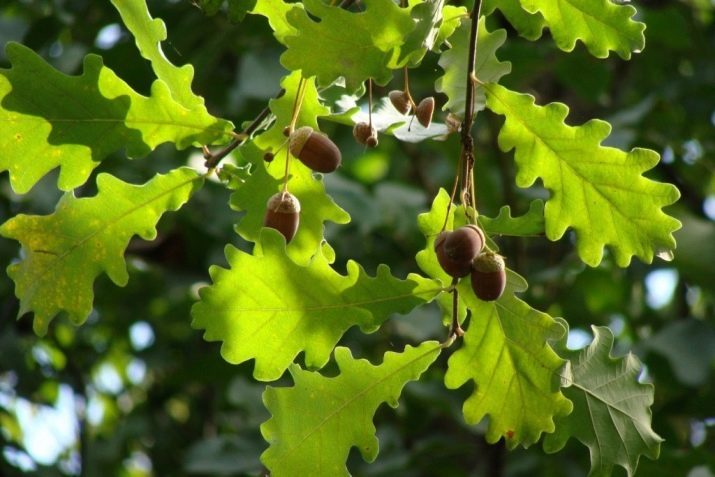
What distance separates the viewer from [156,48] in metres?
1.56

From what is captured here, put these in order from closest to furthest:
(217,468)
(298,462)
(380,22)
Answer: (380,22) < (298,462) < (217,468)

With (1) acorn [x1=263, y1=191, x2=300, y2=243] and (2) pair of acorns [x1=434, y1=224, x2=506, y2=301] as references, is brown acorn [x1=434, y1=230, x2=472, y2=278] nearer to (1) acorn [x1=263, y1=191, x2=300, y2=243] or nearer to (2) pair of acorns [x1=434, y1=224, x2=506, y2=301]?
(2) pair of acorns [x1=434, y1=224, x2=506, y2=301]

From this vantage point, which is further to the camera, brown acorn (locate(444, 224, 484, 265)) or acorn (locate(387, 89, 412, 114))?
acorn (locate(387, 89, 412, 114))

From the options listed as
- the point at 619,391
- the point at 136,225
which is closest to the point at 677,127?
the point at 619,391

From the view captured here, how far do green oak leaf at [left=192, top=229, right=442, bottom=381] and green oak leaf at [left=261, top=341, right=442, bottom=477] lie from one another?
0.09 feet

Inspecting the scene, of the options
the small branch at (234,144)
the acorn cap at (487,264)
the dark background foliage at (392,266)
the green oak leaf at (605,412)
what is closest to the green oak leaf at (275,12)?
the small branch at (234,144)

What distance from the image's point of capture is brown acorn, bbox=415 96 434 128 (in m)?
1.55

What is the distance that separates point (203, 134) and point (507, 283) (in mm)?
432

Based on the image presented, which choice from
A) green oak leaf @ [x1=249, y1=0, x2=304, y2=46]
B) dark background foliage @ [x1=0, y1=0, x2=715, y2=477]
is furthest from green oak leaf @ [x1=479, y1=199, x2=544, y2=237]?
dark background foliage @ [x1=0, y1=0, x2=715, y2=477]

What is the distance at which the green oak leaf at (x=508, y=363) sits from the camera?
1469 mm

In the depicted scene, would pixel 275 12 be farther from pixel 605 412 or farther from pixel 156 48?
pixel 605 412

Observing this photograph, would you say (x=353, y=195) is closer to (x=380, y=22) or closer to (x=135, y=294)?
(x=135, y=294)

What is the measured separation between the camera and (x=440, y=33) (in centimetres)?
148

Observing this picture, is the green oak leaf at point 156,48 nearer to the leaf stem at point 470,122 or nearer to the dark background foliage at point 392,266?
the leaf stem at point 470,122
